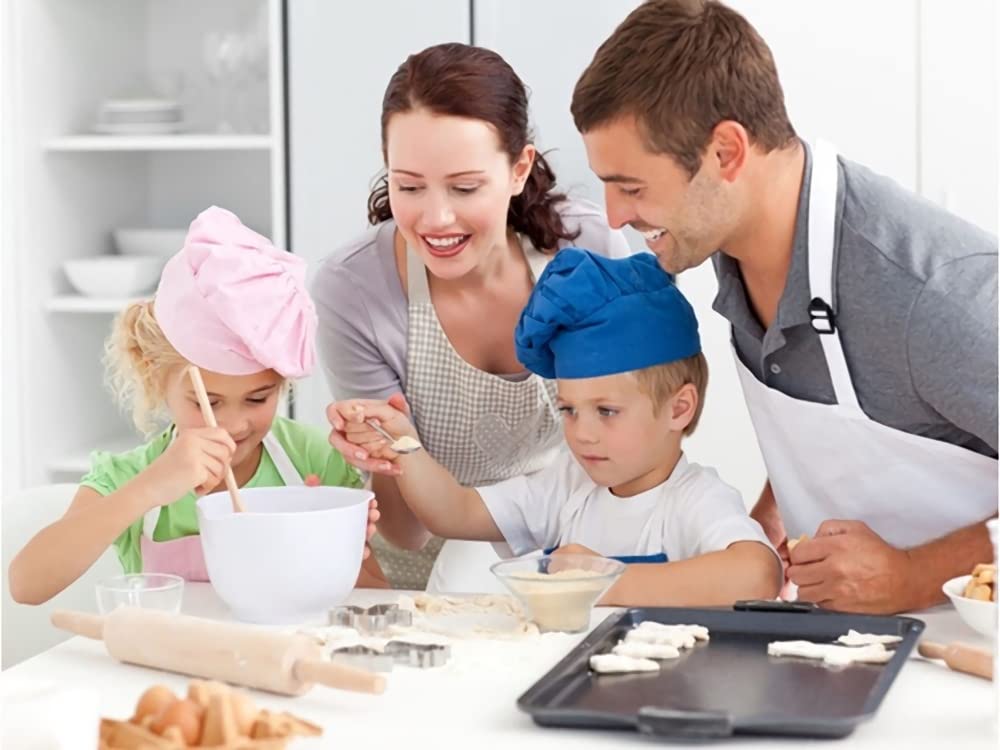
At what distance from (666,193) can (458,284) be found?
0.50m

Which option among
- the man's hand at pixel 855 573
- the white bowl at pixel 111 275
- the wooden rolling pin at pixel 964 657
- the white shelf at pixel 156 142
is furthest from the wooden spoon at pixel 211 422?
the white bowl at pixel 111 275

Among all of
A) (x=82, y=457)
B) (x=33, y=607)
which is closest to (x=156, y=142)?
(x=82, y=457)

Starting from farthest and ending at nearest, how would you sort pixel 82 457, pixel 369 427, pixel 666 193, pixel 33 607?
pixel 82 457 < pixel 33 607 < pixel 369 427 < pixel 666 193

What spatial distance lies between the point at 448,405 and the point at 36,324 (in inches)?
70.6

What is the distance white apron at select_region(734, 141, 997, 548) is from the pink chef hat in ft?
1.93

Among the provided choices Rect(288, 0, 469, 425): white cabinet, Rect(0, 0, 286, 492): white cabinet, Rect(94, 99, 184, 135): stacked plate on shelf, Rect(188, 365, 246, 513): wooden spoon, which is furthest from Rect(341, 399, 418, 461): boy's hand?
Rect(94, 99, 184, 135): stacked plate on shelf

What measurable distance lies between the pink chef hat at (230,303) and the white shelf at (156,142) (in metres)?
1.66

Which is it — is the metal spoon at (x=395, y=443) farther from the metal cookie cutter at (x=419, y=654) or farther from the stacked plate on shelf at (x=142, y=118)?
the stacked plate on shelf at (x=142, y=118)

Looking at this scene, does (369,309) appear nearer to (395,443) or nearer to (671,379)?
(395,443)

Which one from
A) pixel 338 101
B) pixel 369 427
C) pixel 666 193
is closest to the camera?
pixel 666 193

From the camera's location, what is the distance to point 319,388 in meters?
3.29

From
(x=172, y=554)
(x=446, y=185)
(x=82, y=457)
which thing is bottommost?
(x=82, y=457)

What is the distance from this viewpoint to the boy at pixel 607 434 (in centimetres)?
175

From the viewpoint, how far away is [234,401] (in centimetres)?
181
